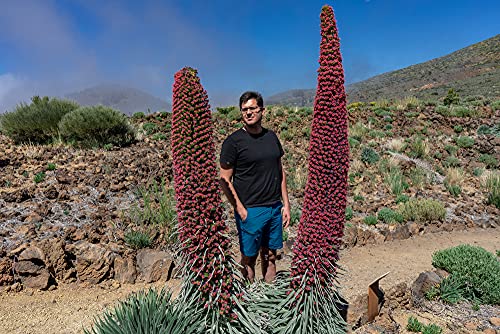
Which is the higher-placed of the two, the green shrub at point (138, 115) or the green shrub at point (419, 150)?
the green shrub at point (138, 115)

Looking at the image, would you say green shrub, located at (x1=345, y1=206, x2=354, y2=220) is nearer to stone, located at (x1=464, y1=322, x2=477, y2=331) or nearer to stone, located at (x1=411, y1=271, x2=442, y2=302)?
stone, located at (x1=411, y1=271, x2=442, y2=302)

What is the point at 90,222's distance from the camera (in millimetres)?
5203

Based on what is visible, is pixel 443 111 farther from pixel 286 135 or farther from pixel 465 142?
pixel 286 135

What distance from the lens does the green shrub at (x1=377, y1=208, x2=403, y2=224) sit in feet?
22.7

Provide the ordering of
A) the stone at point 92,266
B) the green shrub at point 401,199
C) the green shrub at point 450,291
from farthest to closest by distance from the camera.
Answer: the green shrub at point 401,199, the stone at point 92,266, the green shrub at point 450,291

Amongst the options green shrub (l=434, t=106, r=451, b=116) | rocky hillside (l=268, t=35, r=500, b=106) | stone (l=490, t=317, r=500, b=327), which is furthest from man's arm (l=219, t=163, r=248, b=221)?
rocky hillside (l=268, t=35, r=500, b=106)

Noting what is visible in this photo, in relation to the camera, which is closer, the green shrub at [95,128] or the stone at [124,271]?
the stone at [124,271]

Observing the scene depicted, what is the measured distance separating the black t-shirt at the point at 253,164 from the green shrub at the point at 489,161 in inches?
450

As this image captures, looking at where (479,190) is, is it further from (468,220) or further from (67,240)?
(67,240)

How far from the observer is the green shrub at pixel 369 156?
34.6ft

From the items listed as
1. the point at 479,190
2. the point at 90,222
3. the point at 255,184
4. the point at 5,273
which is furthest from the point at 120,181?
the point at 479,190

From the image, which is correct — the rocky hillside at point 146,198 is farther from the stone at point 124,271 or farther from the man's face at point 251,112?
Result: the man's face at point 251,112

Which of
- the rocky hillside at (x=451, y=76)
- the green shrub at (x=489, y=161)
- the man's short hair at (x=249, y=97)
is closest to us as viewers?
the man's short hair at (x=249, y=97)

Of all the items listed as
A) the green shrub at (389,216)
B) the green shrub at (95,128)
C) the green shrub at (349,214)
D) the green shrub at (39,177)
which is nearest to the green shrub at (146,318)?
the green shrub at (39,177)
